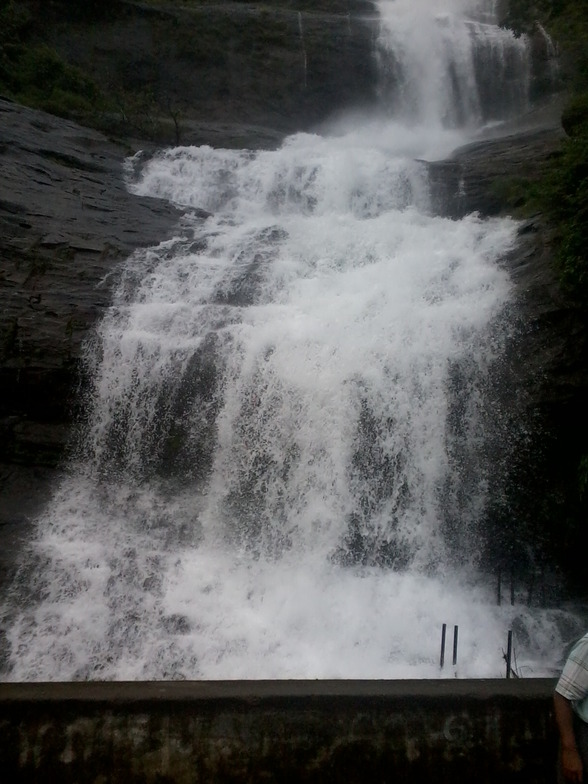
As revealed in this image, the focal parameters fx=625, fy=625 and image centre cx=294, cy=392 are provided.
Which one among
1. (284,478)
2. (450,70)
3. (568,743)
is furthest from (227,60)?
(568,743)

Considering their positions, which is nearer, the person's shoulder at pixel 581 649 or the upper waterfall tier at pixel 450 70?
the person's shoulder at pixel 581 649

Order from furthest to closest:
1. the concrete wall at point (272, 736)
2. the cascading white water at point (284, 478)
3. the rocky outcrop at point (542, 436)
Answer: the rocky outcrop at point (542, 436) < the cascading white water at point (284, 478) < the concrete wall at point (272, 736)

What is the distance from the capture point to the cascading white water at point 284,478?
23.9 feet

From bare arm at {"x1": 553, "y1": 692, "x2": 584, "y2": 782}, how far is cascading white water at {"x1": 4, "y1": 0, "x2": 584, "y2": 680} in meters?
4.11

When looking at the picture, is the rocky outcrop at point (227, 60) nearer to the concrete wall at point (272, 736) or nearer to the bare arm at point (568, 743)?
the concrete wall at point (272, 736)

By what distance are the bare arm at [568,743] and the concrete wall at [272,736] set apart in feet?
2.14

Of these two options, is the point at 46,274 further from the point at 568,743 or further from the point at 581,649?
the point at 568,743

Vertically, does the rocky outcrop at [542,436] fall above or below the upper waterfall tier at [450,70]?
below

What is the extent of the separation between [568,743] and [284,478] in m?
6.15

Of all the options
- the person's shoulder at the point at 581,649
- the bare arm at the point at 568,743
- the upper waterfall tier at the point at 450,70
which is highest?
the upper waterfall tier at the point at 450,70

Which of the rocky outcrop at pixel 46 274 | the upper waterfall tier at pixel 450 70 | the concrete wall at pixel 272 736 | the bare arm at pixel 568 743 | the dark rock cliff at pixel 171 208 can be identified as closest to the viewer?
the bare arm at pixel 568 743

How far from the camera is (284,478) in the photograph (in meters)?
8.77

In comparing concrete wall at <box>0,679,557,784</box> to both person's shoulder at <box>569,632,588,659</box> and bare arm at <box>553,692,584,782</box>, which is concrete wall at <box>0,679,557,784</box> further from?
person's shoulder at <box>569,632,588,659</box>

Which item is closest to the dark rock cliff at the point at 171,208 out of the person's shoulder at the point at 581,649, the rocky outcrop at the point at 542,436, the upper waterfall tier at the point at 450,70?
the rocky outcrop at the point at 542,436
